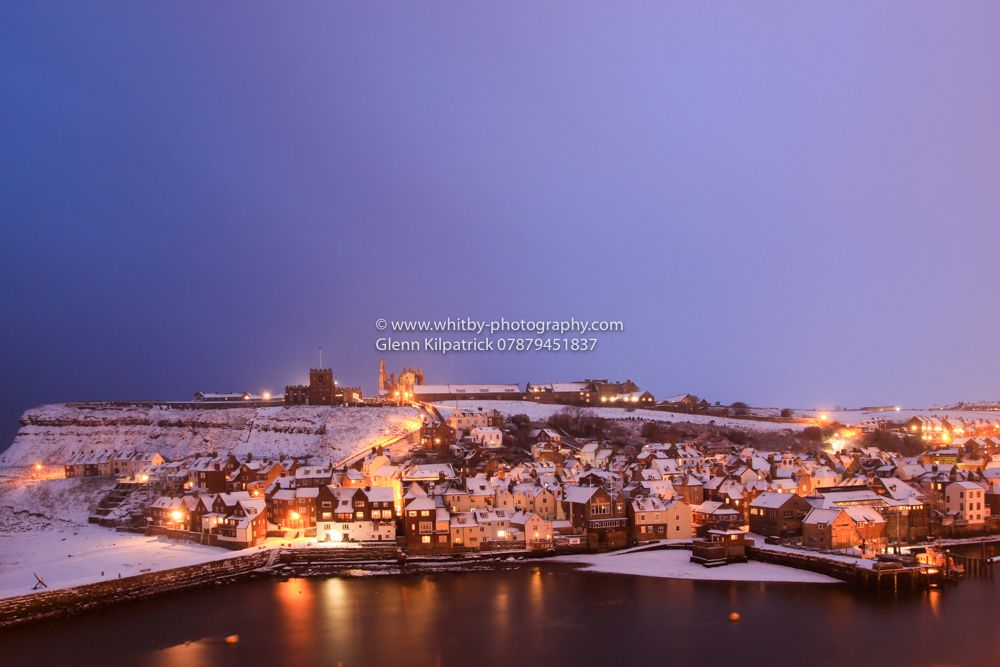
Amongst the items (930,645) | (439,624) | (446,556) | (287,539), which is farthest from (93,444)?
(930,645)

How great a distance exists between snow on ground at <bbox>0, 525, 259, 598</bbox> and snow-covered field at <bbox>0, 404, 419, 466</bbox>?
15525mm

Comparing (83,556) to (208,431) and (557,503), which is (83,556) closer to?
(557,503)

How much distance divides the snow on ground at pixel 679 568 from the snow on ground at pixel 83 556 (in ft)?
49.2

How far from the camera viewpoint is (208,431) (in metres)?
55.7

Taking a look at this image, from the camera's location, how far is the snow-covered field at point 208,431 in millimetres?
51531

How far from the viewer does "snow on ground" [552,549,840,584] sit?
2664cm

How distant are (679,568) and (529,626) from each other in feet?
29.9

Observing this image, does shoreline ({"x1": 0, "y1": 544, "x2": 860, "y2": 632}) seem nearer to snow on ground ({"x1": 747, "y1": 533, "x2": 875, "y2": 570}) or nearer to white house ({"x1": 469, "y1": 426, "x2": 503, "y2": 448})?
snow on ground ({"x1": 747, "y1": 533, "x2": 875, "y2": 570})

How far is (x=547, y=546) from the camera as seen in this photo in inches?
1233

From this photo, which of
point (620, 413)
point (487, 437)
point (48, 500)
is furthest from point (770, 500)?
point (48, 500)

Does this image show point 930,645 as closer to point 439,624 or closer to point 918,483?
point 439,624

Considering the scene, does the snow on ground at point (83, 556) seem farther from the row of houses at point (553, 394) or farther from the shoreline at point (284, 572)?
the row of houses at point (553, 394)

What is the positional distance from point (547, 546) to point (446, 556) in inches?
179

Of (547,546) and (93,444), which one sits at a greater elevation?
(93,444)
